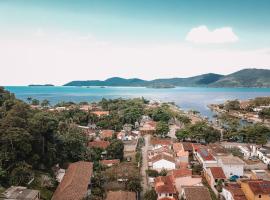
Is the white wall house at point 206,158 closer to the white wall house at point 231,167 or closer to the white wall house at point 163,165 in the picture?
the white wall house at point 231,167

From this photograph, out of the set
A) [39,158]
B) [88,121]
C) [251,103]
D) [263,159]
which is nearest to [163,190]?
[39,158]

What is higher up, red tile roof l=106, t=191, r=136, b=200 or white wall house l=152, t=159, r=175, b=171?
red tile roof l=106, t=191, r=136, b=200

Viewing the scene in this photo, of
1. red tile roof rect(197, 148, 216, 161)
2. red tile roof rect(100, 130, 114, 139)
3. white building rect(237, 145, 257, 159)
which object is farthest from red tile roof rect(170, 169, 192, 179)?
red tile roof rect(100, 130, 114, 139)

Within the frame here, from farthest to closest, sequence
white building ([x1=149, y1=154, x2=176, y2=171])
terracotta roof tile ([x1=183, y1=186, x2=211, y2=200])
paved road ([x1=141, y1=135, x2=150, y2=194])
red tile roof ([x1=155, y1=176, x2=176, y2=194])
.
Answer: white building ([x1=149, y1=154, x2=176, y2=171]) < paved road ([x1=141, y1=135, x2=150, y2=194]) < red tile roof ([x1=155, y1=176, x2=176, y2=194]) < terracotta roof tile ([x1=183, y1=186, x2=211, y2=200])

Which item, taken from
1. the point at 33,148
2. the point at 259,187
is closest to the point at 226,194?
the point at 259,187

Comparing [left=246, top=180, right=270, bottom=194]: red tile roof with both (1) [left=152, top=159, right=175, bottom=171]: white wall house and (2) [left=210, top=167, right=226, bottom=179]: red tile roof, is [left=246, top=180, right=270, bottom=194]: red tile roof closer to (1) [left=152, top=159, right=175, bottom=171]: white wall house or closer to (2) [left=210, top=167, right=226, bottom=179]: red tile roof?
(2) [left=210, top=167, right=226, bottom=179]: red tile roof

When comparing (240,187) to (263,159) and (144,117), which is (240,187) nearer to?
(263,159)

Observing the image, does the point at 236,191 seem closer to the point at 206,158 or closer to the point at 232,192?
the point at 232,192
